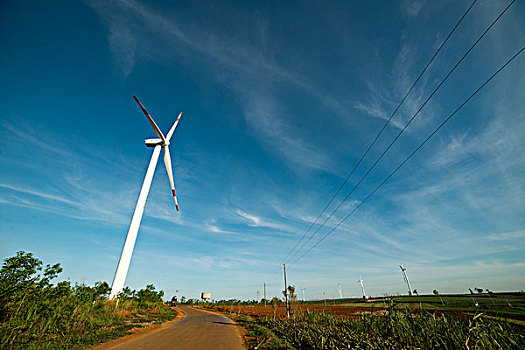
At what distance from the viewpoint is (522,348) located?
4.40 m

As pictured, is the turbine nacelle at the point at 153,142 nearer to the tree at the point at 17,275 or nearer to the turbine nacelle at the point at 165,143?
the turbine nacelle at the point at 165,143

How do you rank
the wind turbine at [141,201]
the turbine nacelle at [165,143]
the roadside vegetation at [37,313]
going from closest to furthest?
1. the roadside vegetation at [37,313]
2. the wind turbine at [141,201]
3. the turbine nacelle at [165,143]

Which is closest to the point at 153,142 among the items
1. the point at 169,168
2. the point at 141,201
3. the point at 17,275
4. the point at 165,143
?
the point at 165,143

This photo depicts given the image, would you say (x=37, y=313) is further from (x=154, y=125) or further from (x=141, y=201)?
(x=154, y=125)

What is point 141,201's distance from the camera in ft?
94.0

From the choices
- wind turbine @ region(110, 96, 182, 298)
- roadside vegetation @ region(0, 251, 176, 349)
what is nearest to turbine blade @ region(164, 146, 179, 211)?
wind turbine @ region(110, 96, 182, 298)

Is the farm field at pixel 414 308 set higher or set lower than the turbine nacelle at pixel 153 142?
lower

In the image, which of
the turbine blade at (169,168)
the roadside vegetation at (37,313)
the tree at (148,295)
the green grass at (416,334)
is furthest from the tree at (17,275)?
the tree at (148,295)

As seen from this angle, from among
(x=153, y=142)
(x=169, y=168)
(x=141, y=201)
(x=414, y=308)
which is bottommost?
(x=414, y=308)

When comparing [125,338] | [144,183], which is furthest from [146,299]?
[125,338]

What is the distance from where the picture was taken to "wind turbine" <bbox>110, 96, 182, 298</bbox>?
83.0ft

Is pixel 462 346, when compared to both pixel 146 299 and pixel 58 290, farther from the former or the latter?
pixel 146 299

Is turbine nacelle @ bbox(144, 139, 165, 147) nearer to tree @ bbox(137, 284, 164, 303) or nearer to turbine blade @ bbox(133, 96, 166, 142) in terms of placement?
turbine blade @ bbox(133, 96, 166, 142)

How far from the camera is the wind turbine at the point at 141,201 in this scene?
2528 cm
